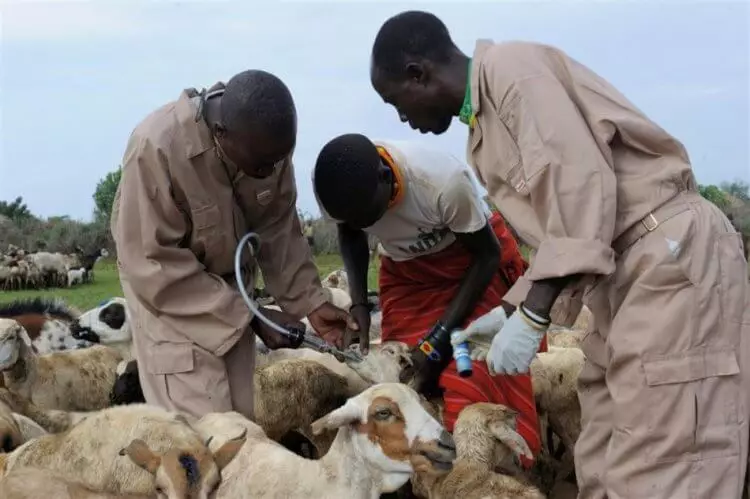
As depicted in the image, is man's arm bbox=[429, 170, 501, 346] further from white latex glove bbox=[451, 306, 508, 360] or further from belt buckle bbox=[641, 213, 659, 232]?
belt buckle bbox=[641, 213, 659, 232]

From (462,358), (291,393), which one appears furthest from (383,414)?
(291,393)

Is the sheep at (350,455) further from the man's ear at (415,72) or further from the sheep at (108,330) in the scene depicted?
the sheep at (108,330)

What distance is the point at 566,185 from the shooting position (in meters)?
3.20

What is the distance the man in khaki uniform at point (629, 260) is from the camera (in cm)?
321

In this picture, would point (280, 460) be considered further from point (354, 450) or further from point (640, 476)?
point (640, 476)

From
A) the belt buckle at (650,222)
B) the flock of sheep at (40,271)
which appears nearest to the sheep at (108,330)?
the belt buckle at (650,222)

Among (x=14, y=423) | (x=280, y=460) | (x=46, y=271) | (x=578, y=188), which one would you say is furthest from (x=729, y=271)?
(x=46, y=271)

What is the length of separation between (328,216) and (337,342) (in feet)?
2.37

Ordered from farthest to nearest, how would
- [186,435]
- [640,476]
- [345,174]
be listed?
[345,174], [186,435], [640,476]

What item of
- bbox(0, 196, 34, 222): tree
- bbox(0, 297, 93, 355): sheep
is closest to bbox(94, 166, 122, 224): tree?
bbox(0, 196, 34, 222): tree

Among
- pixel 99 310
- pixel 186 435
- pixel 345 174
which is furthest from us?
pixel 99 310

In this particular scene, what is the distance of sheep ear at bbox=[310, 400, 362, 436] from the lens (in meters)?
4.25

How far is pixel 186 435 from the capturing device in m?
3.98

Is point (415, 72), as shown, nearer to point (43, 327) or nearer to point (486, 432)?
point (486, 432)
